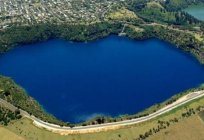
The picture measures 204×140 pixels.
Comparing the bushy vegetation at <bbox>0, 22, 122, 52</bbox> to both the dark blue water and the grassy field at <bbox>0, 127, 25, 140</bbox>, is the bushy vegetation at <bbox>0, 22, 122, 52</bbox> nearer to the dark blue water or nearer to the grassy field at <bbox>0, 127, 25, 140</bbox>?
the dark blue water

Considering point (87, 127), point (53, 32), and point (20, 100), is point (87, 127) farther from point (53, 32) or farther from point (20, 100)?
point (53, 32)

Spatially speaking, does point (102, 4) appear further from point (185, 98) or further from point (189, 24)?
point (185, 98)

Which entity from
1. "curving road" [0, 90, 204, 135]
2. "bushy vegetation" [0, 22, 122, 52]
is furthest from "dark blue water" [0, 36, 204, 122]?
"curving road" [0, 90, 204, 135]

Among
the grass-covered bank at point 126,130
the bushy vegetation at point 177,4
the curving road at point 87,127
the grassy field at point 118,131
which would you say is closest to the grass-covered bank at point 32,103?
the curving road at point 87,127

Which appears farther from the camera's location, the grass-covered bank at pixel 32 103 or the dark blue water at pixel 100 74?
the dark blue water at pixel 100 74

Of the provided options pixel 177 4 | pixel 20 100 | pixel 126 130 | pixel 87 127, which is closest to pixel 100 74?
pixel 20 100

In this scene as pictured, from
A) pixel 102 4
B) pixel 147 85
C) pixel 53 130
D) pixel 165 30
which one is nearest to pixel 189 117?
pixel 147 85

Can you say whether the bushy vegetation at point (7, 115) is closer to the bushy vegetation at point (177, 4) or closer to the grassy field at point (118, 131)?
the grassy field at point (118, 131)

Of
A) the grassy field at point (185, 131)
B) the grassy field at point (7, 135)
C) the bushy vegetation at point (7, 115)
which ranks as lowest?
the grassy field at point (7, 135)

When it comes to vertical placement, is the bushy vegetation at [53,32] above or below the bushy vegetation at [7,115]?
below
